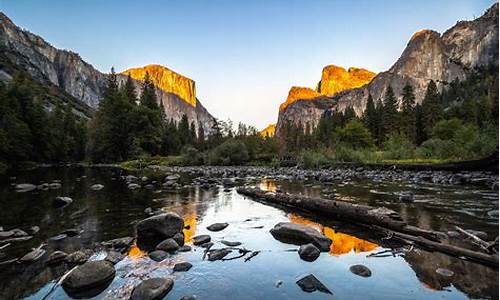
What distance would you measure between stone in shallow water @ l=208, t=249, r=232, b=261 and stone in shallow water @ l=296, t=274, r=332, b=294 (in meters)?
1.67

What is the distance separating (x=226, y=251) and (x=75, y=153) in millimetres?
80284

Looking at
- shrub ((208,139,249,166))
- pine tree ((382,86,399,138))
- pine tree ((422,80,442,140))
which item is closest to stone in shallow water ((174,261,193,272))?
shrub ((208,139,249,166))

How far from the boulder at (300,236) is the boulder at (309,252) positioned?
1.01 ft

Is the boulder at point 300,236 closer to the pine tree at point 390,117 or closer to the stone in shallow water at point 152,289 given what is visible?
the stone in shallow water at point 152,289

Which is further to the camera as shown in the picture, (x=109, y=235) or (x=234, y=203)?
(x=234, y=203)

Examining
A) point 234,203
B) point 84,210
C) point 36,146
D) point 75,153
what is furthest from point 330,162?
point 75,153

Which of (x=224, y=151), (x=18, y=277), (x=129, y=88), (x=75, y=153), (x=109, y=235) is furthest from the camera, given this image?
(x=75, y=153)

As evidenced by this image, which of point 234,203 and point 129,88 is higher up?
point 129,88

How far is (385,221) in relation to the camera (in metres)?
6.39

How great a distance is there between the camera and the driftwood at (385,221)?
4.54 meters

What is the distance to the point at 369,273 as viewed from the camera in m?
4.43

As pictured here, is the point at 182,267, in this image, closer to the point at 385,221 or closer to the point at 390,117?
the point at 385,221

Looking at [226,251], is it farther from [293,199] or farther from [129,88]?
[129,88]

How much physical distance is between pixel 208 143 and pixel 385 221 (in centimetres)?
7801
